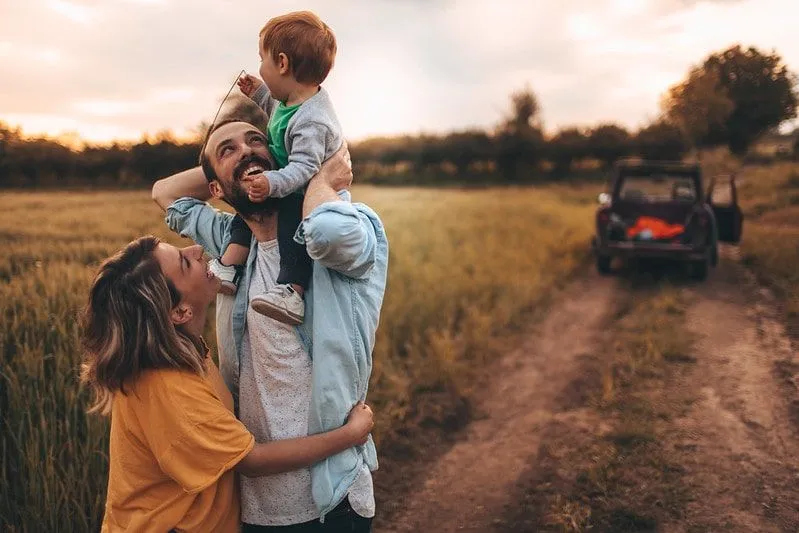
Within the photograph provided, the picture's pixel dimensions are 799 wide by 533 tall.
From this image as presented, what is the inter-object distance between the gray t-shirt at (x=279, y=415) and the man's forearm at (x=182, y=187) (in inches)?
20.8

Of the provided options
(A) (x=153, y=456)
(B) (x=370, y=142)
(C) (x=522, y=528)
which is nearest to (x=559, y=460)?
(C) (x=522, y=528)

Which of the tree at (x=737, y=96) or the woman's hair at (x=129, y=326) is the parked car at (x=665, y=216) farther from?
the woman's hair at (x=129, y=326)

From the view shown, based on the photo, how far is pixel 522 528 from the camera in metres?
3.56

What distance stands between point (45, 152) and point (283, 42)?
11.4ft

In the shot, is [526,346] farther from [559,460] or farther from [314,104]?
[314,104]

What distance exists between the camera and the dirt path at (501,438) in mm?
3787

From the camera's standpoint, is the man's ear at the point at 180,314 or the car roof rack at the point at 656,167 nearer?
the man's ear at the point at 180,314

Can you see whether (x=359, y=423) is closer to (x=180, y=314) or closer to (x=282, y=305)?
(x=282, y=305)

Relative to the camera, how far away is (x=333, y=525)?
5.81 ft

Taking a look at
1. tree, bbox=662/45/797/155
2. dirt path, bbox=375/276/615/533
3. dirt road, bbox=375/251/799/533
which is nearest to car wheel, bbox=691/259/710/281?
tree, bbox=662/45/797/155

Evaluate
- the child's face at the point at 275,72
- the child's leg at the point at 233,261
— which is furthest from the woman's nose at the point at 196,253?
the child's face at the point at 275,72

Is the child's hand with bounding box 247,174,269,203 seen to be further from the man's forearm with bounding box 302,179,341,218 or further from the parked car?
the parked car

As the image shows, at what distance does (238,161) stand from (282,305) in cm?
44

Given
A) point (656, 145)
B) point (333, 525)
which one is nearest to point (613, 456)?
point (333, 525)
